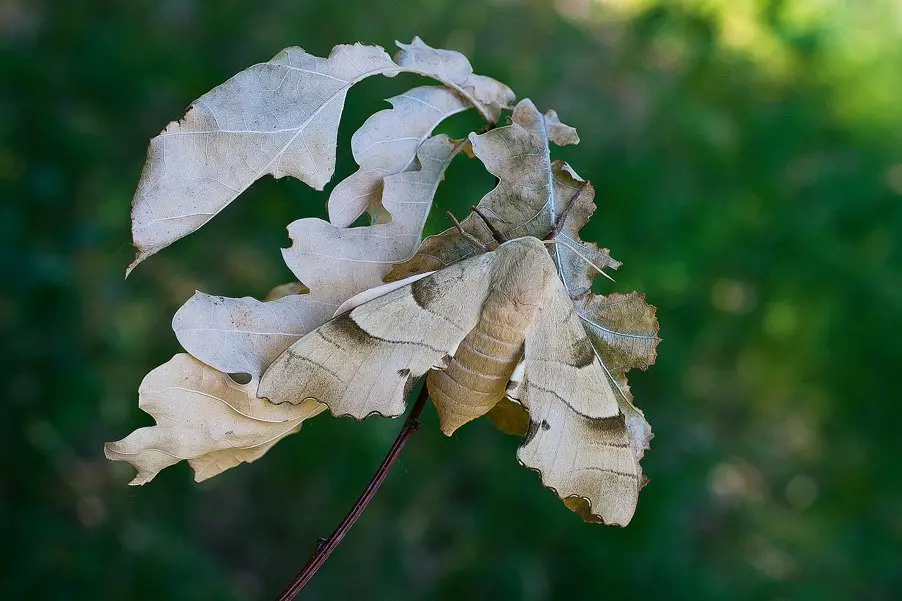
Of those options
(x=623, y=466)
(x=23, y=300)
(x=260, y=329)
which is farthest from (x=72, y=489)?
(x=623, y=466)

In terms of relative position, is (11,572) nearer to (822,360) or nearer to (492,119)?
(492,119)

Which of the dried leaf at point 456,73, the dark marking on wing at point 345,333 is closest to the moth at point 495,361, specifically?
the dark marking on wing at point 345,333

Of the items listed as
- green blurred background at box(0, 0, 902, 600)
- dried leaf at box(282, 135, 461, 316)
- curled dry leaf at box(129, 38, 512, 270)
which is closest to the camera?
curled dry leaf at box(129, 38, 512, 270)

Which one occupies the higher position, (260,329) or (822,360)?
(260,329)

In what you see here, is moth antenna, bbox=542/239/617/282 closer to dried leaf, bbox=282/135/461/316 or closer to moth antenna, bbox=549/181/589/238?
moth antenna, bbox=549/181/589/238

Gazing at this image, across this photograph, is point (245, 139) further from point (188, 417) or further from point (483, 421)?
point (483, 421)

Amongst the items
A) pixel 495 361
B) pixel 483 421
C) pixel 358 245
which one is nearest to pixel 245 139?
pixel 358 245

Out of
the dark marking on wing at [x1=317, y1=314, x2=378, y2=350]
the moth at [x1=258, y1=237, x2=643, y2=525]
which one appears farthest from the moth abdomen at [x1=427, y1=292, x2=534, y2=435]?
the dark marking on wing at [x1=317, y1=314, x2=378, y2=350]
